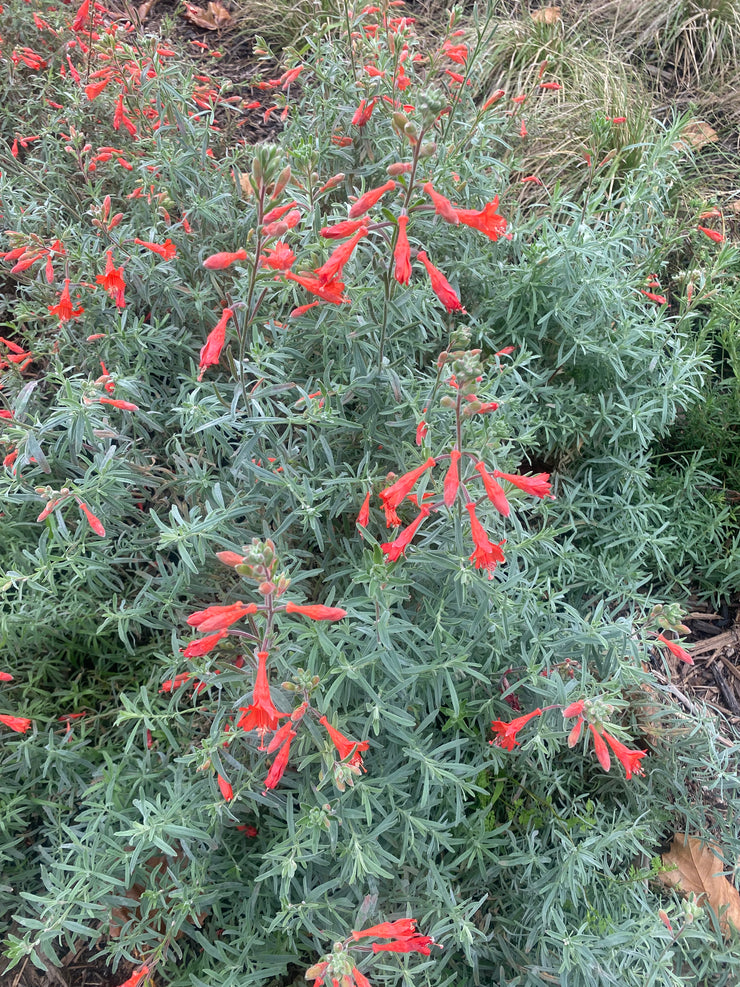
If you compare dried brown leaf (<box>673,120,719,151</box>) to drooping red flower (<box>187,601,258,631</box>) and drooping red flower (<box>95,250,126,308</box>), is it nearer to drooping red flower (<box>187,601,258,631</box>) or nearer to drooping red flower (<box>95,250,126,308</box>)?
drooping red flower (<box>95,250,126,308</box>)

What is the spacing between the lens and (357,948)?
1916 mm

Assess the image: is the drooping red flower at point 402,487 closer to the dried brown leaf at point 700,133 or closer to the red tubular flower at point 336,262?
the red tubular flower at point 336,262

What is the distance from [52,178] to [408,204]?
267 centimetres

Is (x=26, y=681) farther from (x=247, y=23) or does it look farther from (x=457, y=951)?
(x=247, y=23)

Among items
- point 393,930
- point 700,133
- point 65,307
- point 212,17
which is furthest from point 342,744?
point 212,17

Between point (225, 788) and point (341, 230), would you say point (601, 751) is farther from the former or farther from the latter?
point (341, 230)

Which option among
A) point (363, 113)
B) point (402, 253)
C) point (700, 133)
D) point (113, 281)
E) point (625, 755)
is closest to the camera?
point (402, 253)

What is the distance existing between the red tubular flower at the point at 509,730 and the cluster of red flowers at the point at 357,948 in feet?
2.29

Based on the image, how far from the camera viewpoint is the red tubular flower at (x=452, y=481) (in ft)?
6.11

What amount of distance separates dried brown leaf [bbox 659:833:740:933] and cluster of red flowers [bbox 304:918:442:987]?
4.56 ft

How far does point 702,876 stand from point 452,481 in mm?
2186

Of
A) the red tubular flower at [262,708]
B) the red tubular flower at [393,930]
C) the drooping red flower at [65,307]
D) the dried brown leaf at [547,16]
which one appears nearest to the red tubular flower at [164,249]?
the drooping red flower at [65,307]

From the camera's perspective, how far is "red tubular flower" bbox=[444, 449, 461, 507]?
1862 mm

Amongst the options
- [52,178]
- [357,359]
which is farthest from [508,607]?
[52,178]
